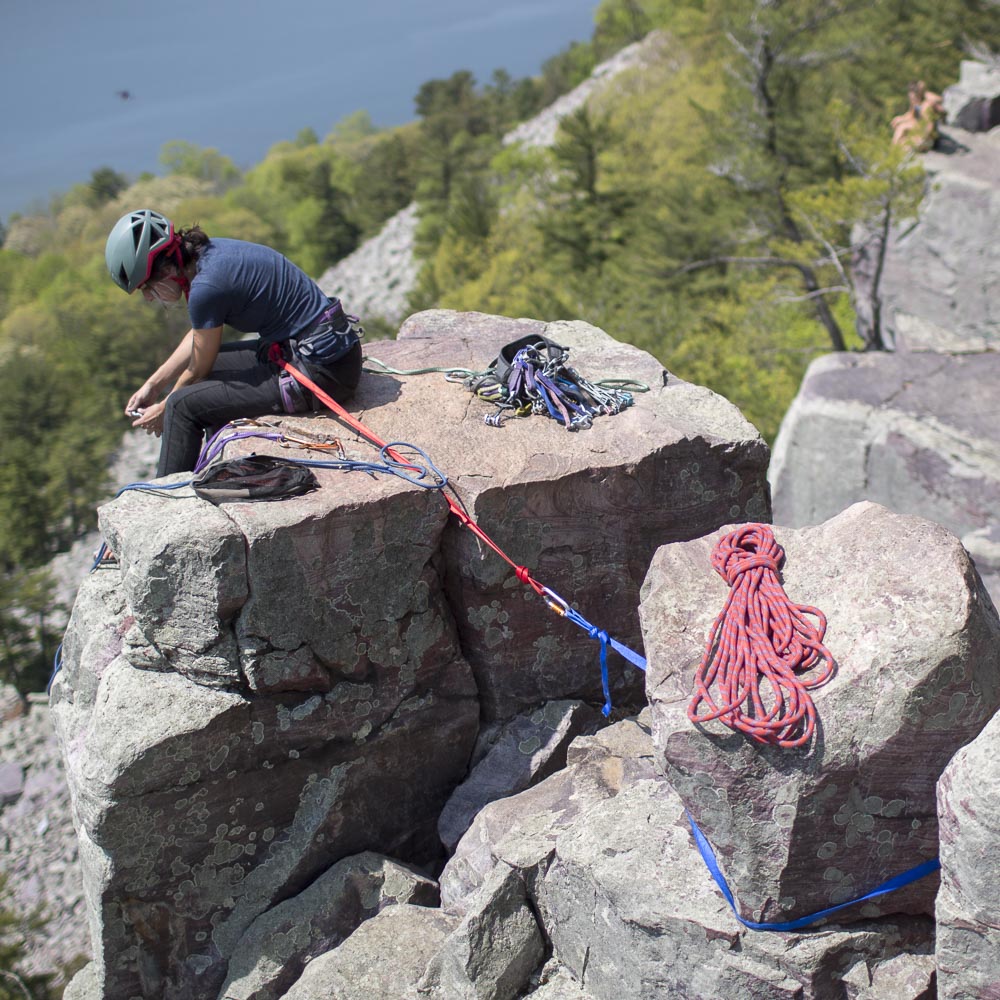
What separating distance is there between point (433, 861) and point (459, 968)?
55.8 inches

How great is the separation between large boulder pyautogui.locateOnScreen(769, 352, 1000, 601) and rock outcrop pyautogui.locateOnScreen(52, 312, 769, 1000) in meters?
6.89

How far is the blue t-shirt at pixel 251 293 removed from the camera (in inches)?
207

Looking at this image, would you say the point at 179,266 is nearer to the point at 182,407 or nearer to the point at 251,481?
the point at 182,407

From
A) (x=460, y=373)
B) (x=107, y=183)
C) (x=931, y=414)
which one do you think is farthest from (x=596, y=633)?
(x=107, y=183)

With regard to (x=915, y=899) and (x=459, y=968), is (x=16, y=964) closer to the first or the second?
(x=459, y=968)

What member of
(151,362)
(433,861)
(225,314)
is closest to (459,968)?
(433,861)

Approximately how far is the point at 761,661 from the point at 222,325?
3632mm

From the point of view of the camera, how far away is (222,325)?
5547 mm

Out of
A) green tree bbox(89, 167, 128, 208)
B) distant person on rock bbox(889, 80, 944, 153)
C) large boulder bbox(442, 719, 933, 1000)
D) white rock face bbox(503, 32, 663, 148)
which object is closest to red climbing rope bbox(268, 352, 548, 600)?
large boulder bbox(442, 719, 933, 1000)

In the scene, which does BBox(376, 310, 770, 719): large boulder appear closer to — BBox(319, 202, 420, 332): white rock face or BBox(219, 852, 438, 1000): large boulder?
BBox(219, 852, 438, 1000): large boulder

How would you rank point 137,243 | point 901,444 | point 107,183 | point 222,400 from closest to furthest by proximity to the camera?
point 137,243 → point 222,400 → point 901,444 → point 107,183

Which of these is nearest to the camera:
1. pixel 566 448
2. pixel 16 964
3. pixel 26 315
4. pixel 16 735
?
pixel 566 448

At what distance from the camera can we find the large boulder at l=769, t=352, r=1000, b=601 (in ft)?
37.5

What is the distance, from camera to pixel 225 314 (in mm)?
5383
